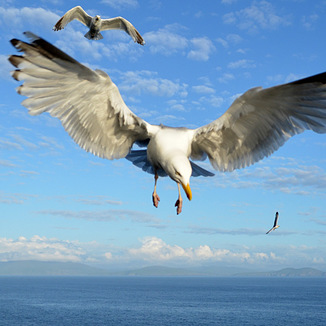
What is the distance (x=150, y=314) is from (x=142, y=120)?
14585cm

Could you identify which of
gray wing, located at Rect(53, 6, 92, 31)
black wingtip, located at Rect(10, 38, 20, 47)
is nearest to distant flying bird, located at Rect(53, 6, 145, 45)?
gray wing, located at Rect(53, 6, 92, 31)

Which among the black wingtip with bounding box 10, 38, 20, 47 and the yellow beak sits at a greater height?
the black wingtip with bounding box 10, 38, 20, 47

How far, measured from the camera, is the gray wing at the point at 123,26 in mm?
15097

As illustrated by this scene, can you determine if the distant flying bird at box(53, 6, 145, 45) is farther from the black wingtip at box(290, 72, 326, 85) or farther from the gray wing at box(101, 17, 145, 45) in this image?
the black wingtip at box(290, 72, 326, 85)

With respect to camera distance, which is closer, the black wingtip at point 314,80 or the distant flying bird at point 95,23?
the black wingtip at point 314,80

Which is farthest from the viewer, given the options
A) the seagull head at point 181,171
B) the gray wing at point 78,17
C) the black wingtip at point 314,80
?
the gray wing at point 78,17

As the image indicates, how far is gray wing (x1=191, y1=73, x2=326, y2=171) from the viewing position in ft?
22.5

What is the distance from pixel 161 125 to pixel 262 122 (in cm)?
175

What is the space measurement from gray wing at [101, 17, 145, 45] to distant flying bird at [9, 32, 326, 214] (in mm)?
8129

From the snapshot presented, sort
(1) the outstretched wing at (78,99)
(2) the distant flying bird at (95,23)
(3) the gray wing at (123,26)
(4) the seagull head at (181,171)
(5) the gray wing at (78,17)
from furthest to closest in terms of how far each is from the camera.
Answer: (5) the gray wing at (78,17), (2) the distant flying bird at (95,23), (3) the gray wing at (123,26), (1) the outstretched wing at (78,99), (4) the seagull head at (181,171)

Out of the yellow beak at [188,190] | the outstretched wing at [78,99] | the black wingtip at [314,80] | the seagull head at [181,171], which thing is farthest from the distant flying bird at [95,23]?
the yellow beak at [188,190]

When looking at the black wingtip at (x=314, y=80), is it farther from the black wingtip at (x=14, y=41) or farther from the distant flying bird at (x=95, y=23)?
the distant flying bird at (x=95, y=23)

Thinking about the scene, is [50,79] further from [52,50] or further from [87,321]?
[87,321]

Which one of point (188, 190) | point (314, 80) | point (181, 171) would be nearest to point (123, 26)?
point (314, 80)
